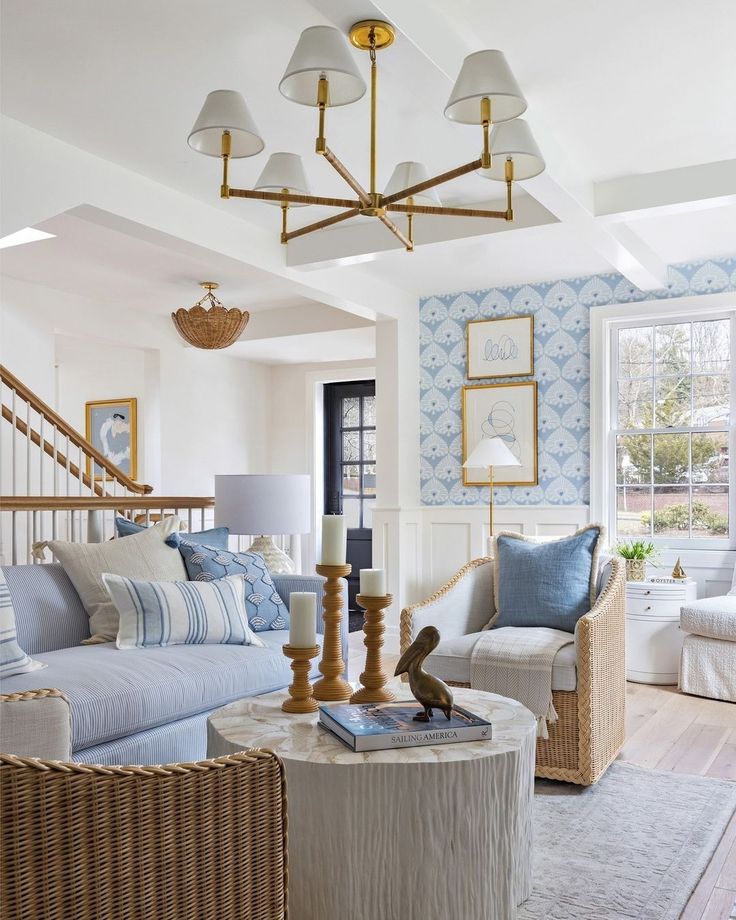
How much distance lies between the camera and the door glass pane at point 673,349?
17.9 feet

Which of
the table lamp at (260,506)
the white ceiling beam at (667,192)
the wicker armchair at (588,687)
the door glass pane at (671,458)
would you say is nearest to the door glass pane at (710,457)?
the door glass pane at (671,458)

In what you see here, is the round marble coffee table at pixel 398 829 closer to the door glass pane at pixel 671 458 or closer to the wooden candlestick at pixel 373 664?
the wooden candlestick at pixel 373 664

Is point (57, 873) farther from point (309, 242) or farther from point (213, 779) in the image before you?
point (309, 242)

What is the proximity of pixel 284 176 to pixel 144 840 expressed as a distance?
232 cm

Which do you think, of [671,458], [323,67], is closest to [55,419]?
[323,67]

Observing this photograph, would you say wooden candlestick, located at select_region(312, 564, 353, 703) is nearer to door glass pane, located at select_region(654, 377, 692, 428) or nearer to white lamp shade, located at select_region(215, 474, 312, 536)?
white lamp shade, located at select_region(215, 474, 312, 536)

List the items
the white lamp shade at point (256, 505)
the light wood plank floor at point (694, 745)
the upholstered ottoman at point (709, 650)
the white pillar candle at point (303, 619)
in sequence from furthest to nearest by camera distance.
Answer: the upholstered ottoman at point (709, 650), the white lamp shade at point (256, 505), the light wood plank floor at point (694, 745), the white pillar candle at point (303, 619)

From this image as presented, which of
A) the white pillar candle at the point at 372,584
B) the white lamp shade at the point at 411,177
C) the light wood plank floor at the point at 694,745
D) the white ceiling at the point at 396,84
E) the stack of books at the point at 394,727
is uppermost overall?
the white ceiling at the point at 396,84

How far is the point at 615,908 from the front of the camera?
7.13 ft

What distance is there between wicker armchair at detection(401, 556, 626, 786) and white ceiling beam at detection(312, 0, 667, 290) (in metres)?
1.62

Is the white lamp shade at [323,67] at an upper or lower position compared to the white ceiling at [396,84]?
lower

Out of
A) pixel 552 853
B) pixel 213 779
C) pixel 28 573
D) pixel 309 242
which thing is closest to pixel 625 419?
pixel 309 242

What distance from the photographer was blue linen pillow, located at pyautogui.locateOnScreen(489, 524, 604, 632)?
3486mm

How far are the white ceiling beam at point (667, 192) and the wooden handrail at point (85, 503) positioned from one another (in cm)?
250
